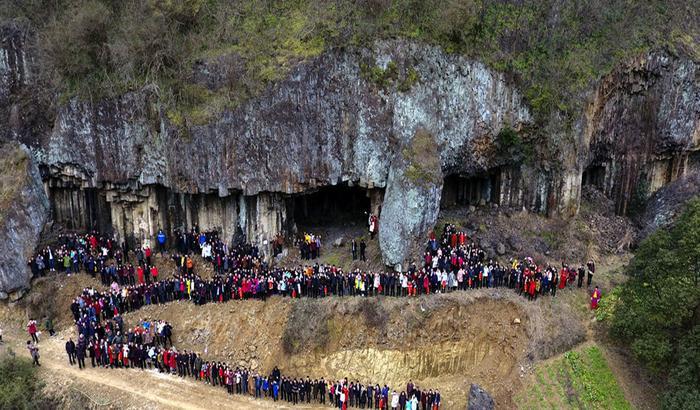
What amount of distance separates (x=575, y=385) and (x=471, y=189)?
11.7m

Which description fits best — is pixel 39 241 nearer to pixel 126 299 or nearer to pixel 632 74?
pixel 126 299

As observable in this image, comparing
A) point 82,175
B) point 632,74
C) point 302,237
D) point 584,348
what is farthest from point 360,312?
point 632,74

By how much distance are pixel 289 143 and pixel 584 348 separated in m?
→ 14.5

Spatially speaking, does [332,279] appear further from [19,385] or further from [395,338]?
[19,385]

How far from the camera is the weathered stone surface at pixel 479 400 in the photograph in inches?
922

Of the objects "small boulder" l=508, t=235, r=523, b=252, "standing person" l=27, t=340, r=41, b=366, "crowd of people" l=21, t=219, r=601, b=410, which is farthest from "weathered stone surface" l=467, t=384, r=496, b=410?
"standing person" l=27, t=340, r=41, b=366

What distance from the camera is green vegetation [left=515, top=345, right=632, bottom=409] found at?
2386 cm

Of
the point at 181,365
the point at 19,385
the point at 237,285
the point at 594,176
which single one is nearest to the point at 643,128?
the point at 594,176

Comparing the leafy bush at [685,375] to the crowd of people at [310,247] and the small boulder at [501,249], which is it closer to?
the small boulder at [501,249]

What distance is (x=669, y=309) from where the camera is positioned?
2227 centimetres

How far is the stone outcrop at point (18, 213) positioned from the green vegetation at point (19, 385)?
4.73 m

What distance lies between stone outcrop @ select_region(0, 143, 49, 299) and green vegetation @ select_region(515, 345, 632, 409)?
848 inches

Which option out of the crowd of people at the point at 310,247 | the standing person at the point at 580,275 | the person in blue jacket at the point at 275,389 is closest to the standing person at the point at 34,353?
the person in blue jacket at the point at 275,389

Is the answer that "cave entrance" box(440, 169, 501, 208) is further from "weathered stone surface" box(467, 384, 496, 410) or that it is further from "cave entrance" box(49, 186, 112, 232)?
"cave entrance" box(49, 186, 112, 232)
